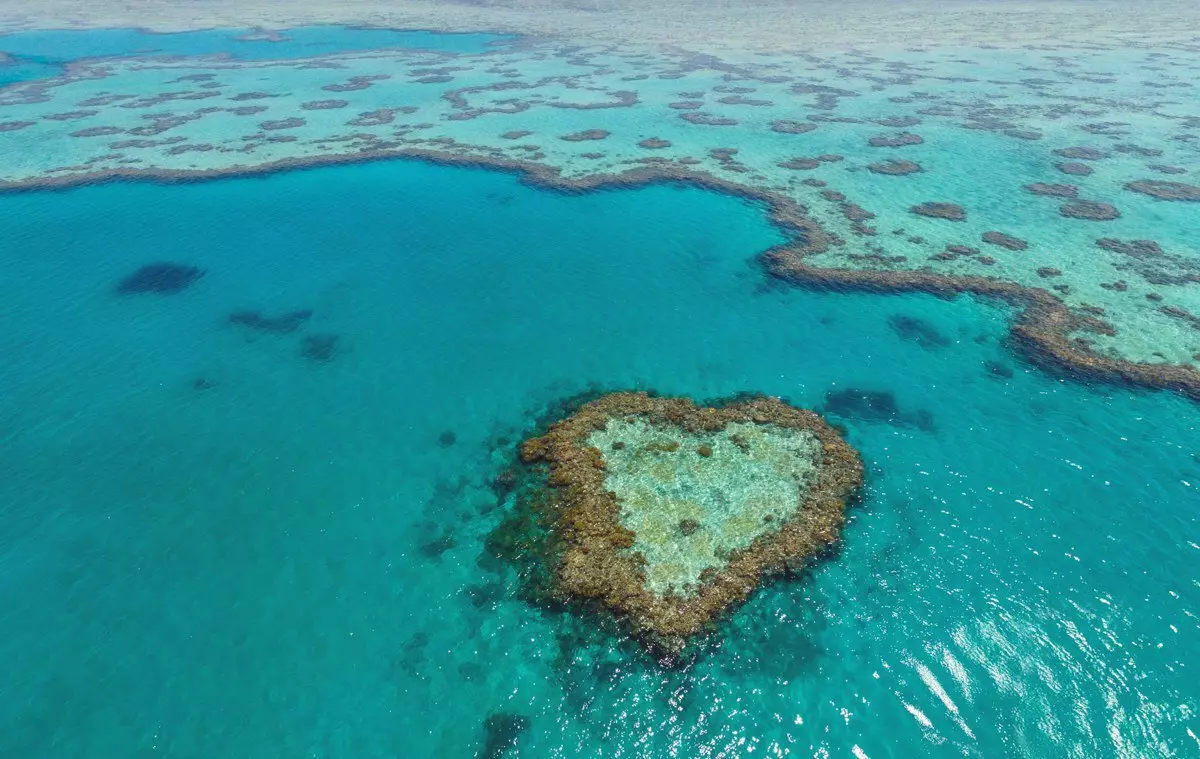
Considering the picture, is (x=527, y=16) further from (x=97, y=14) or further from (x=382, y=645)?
(x=382, y=645)

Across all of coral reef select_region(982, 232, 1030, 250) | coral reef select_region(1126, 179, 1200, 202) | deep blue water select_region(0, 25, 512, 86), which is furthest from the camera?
deep blue water select_region(0, 25, 512, 86)

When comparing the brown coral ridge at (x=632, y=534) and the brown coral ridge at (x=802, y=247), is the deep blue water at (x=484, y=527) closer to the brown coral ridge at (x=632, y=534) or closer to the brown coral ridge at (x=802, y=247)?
the brown coral ridge at (x=632, y=534)

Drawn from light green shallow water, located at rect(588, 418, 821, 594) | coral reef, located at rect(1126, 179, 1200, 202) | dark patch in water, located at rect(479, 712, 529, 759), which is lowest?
dark patch in water, located at rect(479, 712, 529, 759)

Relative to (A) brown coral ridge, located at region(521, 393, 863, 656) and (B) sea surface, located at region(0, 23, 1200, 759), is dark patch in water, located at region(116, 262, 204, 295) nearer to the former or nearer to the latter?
(B) sea surface, located at region(0, 23, 1200, 759)

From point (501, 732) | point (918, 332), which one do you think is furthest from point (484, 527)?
point (918, 332)

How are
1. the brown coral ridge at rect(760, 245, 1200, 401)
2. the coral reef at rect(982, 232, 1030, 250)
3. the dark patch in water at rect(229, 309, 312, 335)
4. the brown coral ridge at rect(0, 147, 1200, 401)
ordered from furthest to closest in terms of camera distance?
the coral reef at rect(982, 232, 1030, 250)
the dark patch in water at rect(229, 309, 312, 335)
the brown coral ridge at rect(0, 147, 1200, 401)
the brown coral ridge at rect(760, 245, 1200, 401)

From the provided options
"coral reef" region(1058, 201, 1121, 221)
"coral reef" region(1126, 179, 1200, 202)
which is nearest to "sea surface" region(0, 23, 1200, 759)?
"coral reef" region(1058, 201, 1121, 221)

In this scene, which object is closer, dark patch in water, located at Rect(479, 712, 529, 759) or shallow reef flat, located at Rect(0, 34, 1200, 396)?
dark patch in water, located at Rect(479, 712, 529, 759)
